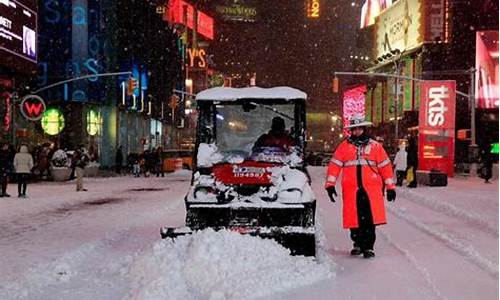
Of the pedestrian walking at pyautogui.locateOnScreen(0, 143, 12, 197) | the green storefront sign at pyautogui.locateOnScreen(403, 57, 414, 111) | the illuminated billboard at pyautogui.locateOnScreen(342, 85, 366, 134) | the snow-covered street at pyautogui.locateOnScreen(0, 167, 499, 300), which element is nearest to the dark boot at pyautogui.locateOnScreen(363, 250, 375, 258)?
the snow-covered street at pyautogui.locateOnScreen(0, 167, 499, 300)

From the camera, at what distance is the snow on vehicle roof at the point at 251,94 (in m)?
9.06

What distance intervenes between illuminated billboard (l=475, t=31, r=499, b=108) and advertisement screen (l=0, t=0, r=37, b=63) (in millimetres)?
30653

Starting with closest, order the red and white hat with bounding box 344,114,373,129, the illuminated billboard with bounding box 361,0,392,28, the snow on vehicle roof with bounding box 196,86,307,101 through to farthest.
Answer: the red and white hat with bounding box 344,114,373,129 < the snow on vehicle roof with bounding box 196,86,307,101 < the illuminated billboard with bounding box 361,0,392,28

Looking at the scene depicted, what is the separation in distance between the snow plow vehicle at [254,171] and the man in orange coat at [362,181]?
1.88 ft

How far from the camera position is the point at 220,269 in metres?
7.05

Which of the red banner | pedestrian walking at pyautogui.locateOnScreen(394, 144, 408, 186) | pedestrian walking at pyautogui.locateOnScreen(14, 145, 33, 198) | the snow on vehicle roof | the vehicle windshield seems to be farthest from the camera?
the red banner

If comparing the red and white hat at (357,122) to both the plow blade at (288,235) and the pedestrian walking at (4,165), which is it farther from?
the pedestrian walking at (4,165)

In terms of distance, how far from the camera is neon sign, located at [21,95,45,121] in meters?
26.5

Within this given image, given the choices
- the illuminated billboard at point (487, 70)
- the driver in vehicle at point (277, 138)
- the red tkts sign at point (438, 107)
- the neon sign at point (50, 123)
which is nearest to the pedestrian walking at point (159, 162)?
the neon sign at point (50, 123)

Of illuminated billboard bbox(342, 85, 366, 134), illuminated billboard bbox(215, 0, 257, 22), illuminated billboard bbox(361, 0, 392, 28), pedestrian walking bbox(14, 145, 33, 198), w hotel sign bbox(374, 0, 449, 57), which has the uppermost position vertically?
illuminated billboard bbox(215, 0, 257, 22)

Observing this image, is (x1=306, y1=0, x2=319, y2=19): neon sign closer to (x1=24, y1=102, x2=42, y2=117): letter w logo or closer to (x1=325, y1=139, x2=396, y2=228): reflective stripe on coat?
(x1=24, y1=102, x2=42, y2=117): letter w logo

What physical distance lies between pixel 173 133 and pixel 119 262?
2936 inches

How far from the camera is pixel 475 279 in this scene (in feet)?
24.7

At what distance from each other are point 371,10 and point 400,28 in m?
14.2
